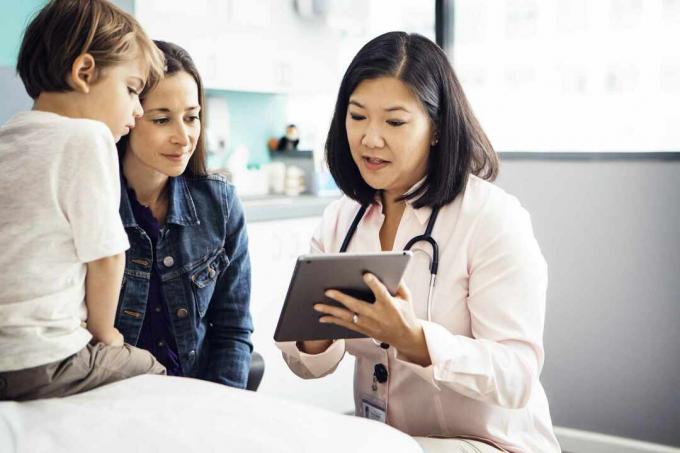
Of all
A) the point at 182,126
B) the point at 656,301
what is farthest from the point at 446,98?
the point at 656,301

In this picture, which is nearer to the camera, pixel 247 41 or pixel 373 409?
pixel 373 409

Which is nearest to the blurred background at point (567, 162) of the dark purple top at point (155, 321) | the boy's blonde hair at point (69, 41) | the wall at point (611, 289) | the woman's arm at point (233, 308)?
the wall at point (611, 289)

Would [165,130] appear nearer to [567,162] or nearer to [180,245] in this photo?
[180,245]

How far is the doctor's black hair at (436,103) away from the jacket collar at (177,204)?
0.40 m

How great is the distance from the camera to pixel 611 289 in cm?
293

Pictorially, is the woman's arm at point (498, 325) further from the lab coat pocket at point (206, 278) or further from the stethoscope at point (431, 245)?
the lab coat pocket at point (206, 278)

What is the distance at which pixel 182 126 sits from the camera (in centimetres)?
153

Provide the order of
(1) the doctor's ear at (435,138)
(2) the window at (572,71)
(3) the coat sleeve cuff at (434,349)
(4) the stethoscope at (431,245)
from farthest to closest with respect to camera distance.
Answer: (2) the window at (572,71) < (1) the doctor's ear at (435,138) < (4) the stethoscope at (431,245) < (3) the coat sleeve cuff at (434,349)

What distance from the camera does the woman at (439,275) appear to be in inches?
53.9

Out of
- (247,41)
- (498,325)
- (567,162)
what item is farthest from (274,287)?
(498,325)

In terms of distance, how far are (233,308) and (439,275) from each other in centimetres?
45

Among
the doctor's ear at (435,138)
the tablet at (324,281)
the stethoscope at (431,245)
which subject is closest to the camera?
the tablet at (324,281)

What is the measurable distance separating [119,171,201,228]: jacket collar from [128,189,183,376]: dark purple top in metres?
0.03

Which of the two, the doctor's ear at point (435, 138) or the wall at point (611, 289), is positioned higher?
the doctor's ear at point (435, 138)
